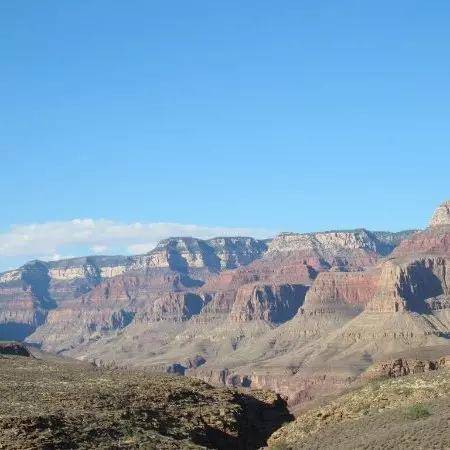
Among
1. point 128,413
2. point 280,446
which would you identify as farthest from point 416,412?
point 128,413

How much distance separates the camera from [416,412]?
40.5 m

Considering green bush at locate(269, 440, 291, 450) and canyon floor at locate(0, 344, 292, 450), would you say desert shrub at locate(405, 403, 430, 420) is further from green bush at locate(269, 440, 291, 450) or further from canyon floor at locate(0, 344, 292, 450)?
canyon floor at locate(0, 344, 292, 450)

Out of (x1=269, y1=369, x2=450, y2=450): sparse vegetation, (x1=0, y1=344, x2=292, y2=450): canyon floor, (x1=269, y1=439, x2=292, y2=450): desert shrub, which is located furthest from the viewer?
(x1=0, y1=344, x2=292, y2=450): canyon floor

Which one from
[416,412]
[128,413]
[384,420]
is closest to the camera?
[416,412]

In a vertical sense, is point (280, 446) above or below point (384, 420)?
below

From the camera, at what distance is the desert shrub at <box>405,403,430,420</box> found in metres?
40.0

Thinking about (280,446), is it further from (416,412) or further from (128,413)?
(128,413)

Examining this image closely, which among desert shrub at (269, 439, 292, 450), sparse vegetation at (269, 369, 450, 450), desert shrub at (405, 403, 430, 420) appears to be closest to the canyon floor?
desert shrub at (269, 439, 292, 450)

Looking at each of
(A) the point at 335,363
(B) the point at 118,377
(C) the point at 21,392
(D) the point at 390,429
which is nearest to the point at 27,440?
(D) the point at 390,429

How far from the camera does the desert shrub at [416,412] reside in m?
40.0

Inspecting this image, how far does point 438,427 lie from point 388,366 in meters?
37.2

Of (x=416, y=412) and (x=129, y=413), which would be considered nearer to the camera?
(x=416, y=412)

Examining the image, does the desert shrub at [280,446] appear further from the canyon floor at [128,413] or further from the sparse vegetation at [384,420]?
the canyon floor at [128,413]

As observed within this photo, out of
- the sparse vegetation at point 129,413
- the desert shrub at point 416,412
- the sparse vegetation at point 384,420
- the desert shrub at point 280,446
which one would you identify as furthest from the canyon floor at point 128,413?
the desert shrub at point 416,412
